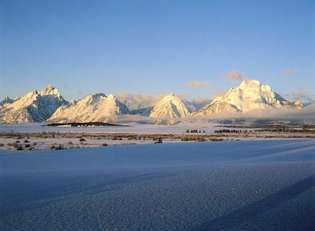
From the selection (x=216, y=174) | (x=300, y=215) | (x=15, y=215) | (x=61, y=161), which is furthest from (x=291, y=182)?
(x=61, y=161)

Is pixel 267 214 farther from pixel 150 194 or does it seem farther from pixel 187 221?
pixel 150 194

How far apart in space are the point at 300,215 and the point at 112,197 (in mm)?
4660

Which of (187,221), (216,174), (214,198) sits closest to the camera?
(187,221)

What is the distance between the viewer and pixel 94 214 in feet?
31.4

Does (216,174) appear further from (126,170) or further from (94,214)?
(94,214)

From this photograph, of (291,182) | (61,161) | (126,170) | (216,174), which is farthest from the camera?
(61,161)

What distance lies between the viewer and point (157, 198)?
11.4 metres

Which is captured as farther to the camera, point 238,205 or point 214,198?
point 214,198

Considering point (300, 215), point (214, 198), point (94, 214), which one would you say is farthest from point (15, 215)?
point (300, 215)

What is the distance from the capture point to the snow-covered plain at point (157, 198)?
8891 mm

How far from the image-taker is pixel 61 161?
69.8ft

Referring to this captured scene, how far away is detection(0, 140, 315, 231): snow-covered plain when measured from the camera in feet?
29.2

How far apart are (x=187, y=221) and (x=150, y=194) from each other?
10.1ft

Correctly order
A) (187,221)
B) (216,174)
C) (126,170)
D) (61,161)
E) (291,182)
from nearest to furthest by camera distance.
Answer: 1. (187,221)
2. (291,182)
3. (216,174)
4. (126,170)
5. (61,161)
